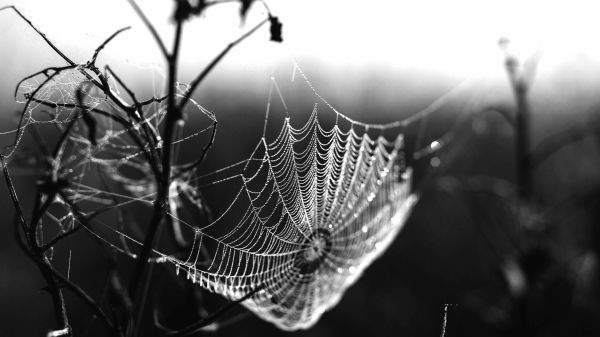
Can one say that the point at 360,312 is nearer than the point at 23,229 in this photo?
No

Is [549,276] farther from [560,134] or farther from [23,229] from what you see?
[23,229]

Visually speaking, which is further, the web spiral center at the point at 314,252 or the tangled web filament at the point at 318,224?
the web spiral center at the point at 314,252

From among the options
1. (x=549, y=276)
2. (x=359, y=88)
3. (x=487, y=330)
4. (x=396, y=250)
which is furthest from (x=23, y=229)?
(x=359, y=88)

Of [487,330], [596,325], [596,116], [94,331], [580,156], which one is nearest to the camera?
[596,116]

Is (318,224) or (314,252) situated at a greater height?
(318,224)

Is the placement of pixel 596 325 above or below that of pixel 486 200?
below

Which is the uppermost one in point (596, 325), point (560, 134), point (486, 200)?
point (560, 134)

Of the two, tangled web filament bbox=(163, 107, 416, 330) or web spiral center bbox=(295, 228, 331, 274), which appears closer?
tangled web filament bbox=(163, 107, 416, 330)

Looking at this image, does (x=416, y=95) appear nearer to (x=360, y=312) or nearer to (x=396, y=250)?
(x=396, y=250)

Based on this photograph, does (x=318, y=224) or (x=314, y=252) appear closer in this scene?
(x=318, y=224)

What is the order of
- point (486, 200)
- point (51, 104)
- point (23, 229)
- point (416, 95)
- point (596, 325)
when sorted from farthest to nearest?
point (416, 95) → point (486, 200) → point (596, 325) → point (51, 104) → point (23, 229)
